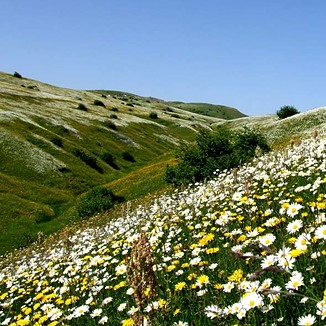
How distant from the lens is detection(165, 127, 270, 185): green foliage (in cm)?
2842

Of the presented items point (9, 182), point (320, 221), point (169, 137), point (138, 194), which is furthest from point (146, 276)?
point (169, 137)

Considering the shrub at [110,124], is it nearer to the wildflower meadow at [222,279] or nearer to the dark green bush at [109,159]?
the dark green bush at [109,159]

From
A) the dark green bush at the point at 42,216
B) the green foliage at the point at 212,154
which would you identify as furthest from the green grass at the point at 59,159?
the green foliage at the point at 212,154

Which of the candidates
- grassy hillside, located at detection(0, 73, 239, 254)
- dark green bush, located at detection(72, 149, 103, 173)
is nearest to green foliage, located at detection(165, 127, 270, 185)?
grassy hillside, located at detection(0, 73, 239, 254)

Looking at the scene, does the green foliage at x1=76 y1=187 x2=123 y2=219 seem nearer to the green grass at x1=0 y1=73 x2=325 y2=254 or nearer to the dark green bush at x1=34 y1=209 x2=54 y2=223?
the green grass at x1=0 y1=73 x2=325 y2=254

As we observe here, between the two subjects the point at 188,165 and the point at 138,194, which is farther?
the point at 138,194

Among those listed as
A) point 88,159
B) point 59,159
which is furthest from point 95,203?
point 88,159

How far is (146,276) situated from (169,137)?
294 ft

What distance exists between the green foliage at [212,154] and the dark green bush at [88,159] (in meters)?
25.2

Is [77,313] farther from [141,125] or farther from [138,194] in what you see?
[141,125]

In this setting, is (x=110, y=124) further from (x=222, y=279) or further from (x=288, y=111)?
(x=222, y=279)

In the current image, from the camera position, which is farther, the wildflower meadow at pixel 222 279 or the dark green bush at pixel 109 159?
the dark green bush at pixel 109 159

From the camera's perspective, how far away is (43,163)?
50.3 metres

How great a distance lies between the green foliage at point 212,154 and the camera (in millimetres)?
28422
